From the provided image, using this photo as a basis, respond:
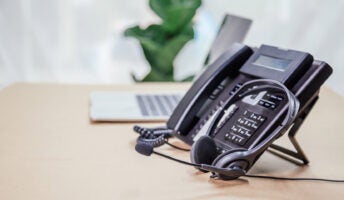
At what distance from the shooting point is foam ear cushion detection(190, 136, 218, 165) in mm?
777

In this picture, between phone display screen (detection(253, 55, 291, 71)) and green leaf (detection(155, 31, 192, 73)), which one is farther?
green leaf (detection(155, 31, 192, 73))

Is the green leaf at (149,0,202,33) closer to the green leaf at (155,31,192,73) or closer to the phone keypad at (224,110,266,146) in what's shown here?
the green leaf at (155,31,192,73)

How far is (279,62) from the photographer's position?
856 millimetres

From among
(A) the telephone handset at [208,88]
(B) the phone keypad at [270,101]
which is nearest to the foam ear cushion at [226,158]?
(B) the phone keypad at [270,101]

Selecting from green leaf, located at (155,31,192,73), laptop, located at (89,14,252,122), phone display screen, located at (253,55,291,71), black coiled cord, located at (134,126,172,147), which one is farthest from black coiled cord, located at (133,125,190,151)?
green leaf, located at (155,31,192,73)

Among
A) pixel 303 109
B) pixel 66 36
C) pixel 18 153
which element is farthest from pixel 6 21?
pixel 303 109

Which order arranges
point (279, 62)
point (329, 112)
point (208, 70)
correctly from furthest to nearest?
point (329, 112) < point (208, 70) < point (279, 62)

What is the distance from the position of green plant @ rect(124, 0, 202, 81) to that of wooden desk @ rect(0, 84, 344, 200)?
68 centimetres

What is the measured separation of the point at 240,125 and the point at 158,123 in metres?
0.32

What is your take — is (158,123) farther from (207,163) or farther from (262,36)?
(262,36)

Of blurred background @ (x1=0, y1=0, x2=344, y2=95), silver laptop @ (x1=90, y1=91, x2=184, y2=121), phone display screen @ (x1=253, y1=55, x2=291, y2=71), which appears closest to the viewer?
phone display screen @ (x1=253, y1=55, x2=291, y2=71)

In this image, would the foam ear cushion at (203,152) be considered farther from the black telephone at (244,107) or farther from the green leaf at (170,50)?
the green leaf at (170,50)

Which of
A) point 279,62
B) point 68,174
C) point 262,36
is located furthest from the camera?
point 262,36

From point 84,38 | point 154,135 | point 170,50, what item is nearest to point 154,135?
point 154,135
